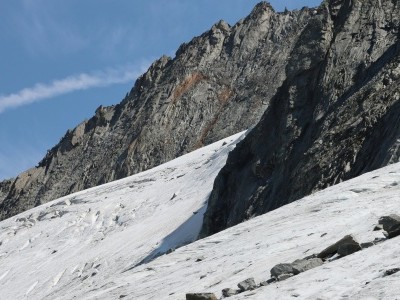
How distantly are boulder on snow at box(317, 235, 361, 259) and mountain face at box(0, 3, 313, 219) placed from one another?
68.0 meters

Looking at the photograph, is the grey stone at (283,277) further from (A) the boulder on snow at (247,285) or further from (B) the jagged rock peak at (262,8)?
(B) the jagged rock peak at (262,8)

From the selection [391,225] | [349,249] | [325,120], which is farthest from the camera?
[325,120]

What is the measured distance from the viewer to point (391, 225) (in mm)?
13656

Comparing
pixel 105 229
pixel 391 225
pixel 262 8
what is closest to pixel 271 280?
pixel 391 225

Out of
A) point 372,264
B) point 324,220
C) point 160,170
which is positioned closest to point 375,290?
point 372,264

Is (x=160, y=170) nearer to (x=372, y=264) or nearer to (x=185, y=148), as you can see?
(x=185, y=148)

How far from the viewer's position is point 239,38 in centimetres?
10075

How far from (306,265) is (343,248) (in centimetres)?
77

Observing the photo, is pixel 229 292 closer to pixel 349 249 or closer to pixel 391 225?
pixel 349 249

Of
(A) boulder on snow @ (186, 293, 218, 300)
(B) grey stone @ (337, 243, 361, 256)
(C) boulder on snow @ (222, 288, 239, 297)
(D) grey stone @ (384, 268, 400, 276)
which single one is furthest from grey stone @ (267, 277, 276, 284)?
(D) grey stone @ (384, 268, 400, 276)

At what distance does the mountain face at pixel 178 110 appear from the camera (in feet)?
Answer: 283

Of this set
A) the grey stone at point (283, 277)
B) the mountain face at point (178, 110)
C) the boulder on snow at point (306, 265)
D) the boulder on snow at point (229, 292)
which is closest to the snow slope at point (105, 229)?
the mountain face at point (178, 110)

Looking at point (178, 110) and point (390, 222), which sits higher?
point (178, 110)

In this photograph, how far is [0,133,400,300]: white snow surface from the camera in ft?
38.3
